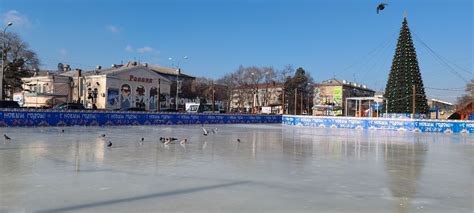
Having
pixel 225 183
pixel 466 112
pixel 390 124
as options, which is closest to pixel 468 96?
pixel 466 112

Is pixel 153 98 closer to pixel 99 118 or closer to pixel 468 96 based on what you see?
pixel 99 118

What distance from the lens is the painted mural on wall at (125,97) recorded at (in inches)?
2699

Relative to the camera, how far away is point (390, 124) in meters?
39.9

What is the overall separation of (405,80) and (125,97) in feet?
143

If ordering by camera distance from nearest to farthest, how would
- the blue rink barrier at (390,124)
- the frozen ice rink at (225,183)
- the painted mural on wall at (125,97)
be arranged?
1. the frozen ice rink at (225,183)
2. the blue rink barrier at (390,124)
3. the painted mural on wall at (125,97)

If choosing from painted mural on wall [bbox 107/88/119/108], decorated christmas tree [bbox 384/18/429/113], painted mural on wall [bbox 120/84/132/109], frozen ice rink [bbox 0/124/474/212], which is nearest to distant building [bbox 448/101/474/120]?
decorated christmas tree [bbox 384/18/429/113]

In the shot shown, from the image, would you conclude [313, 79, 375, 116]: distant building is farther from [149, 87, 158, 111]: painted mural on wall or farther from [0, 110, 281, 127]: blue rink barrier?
[0, 110, 281, 127]: blue rink barrier

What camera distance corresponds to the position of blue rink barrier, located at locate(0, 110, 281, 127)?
30386mm

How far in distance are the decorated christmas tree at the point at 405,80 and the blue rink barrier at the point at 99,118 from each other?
19.3m

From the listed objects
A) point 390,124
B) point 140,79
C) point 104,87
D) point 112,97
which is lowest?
point 390,124

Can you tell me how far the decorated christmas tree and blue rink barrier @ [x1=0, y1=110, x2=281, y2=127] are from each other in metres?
19.3

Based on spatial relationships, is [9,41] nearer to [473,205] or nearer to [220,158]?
[220,158]

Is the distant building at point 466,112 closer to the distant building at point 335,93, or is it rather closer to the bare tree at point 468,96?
the bare tree at point 468,96

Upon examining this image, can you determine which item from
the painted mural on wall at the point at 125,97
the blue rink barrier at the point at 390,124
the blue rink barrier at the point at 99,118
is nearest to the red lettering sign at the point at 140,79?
the painted mural on wall at the point at 125,97
